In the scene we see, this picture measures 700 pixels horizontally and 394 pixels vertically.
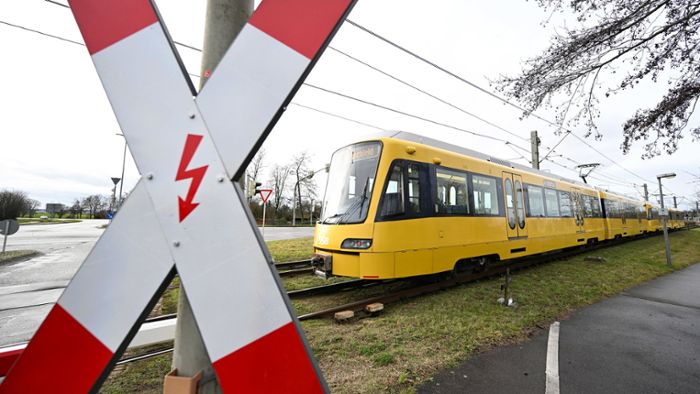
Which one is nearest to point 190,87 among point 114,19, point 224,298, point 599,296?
point 114,19

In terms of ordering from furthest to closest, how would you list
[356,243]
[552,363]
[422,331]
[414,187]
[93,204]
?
1. [93,204]
2. [414,187]
3. [356,243]
4. [422,331]
5. [552,363]

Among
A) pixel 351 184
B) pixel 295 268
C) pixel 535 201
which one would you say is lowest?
pixel 295 268

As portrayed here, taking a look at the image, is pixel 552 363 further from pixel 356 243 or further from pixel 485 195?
pixel 485 195

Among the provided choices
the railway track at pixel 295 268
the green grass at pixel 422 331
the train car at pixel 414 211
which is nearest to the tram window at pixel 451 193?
the train car at pixel 414 211

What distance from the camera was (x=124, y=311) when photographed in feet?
2.61

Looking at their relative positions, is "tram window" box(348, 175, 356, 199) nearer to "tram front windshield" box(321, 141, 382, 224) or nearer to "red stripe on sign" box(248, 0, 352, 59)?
"tram front windshield" box(321, 141, 382, 224)

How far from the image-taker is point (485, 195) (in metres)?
6.97

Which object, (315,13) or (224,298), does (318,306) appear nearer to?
(224,298)

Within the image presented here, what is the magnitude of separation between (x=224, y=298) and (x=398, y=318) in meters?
4.08

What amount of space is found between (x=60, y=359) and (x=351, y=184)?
489 centimetres

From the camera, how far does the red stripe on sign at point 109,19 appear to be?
91 centimetres

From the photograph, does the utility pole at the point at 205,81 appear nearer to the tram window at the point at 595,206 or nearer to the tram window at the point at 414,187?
the tram window at the point at 414,187

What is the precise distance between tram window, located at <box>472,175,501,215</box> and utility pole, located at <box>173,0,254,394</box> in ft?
21.1

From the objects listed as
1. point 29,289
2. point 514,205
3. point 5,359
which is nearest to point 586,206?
point 514,205
